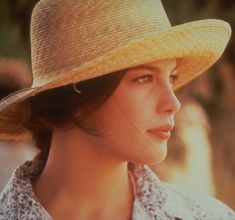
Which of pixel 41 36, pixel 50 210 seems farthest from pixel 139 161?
pixel 41 36

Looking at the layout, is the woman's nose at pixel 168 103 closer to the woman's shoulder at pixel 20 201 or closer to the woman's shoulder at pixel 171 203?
the woman's shoulder at pixel 171 203

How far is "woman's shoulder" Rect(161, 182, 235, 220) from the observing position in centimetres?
256

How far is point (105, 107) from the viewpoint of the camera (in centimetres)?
243

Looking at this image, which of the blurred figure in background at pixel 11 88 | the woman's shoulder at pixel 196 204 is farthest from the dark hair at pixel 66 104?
the blurred figure in background at pixel 11 88

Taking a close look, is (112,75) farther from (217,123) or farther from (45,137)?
(217,123)

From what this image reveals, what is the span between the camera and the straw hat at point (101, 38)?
7.65 feet

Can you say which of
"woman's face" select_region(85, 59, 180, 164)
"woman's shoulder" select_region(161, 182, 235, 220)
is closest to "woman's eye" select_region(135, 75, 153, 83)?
"woman's face" select_region(85, 59, 180, 164)

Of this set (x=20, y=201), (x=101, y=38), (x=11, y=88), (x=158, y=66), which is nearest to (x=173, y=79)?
(x=158, y=66)

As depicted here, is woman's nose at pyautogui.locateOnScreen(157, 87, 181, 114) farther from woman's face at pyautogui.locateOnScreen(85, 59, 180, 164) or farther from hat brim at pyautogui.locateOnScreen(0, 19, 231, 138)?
hat brim at pyautogui.locateOnScreen(0, 19, 231, 138)

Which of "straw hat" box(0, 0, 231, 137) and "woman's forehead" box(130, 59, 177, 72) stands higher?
"straw hat" box(0, 0, 231, 137)

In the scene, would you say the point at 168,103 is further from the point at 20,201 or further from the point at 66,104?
the point at 20,201

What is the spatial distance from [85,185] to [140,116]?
0.29m

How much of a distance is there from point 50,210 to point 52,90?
14.3 inches

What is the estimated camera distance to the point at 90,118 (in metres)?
2.45
